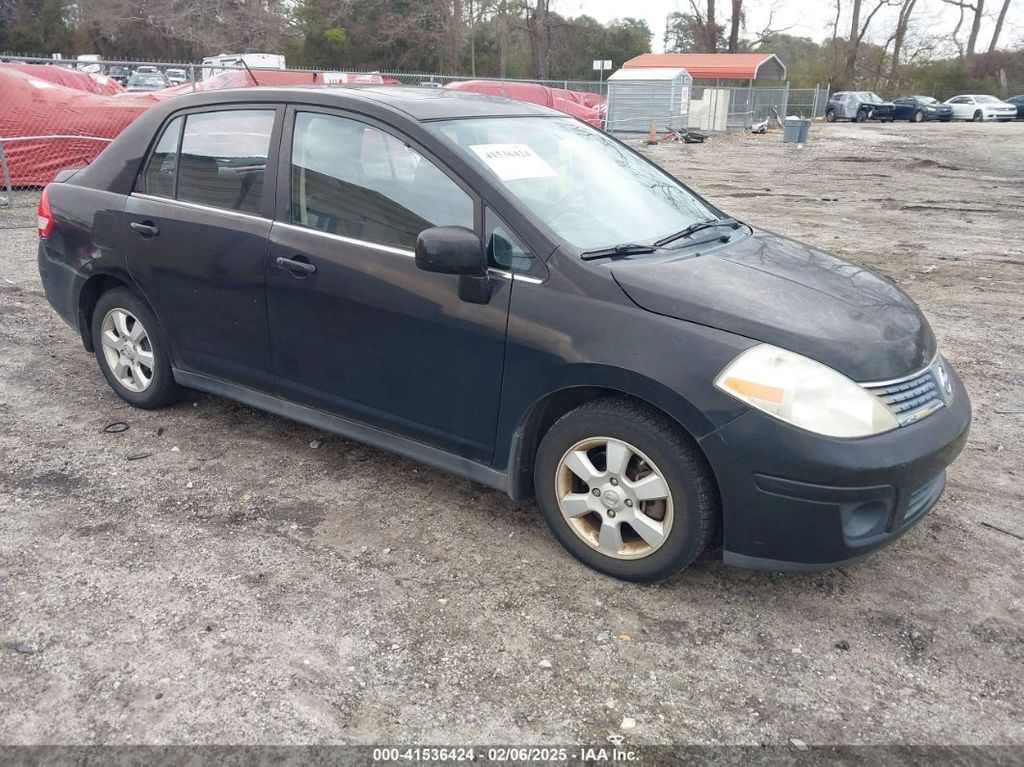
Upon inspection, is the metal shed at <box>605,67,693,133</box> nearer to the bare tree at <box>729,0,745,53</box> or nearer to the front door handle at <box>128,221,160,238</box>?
the front door handle at <box>128,221,160,238</box>

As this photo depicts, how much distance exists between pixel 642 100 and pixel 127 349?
2716cm

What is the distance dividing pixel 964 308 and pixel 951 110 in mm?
41328

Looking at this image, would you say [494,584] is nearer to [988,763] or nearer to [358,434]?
[358,434]

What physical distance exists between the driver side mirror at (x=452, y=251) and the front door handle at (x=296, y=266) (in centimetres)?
72

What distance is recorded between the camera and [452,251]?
3.16 metres

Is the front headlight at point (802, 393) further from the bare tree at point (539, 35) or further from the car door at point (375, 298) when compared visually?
the bare tree at point (539, 35)

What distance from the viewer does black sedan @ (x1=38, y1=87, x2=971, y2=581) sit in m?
2.88

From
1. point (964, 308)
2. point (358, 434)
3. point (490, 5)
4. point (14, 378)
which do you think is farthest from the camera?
point (490, 5)

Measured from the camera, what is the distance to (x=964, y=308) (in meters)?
7.28

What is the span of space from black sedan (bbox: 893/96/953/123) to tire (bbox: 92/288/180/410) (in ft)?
148

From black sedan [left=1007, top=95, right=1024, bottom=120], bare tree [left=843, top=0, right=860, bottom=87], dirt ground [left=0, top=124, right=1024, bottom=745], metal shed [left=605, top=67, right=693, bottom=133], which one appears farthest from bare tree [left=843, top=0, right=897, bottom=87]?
dirt ground [left=0, top=124, right=1024, bottom=745]

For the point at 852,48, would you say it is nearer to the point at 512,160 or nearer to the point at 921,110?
the point at 921,110

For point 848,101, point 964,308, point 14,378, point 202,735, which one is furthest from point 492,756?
point 848,101

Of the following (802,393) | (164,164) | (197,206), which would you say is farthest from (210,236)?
(802,393)
